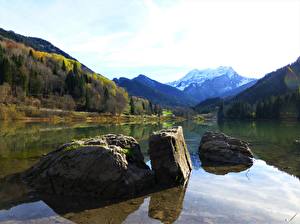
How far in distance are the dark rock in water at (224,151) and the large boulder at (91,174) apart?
1306 cm

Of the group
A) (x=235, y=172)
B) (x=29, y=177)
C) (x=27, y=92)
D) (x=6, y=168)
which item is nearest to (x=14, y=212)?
(x=29, y=177)

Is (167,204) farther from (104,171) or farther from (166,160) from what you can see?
(166,160)

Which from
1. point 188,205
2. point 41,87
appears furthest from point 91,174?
point 41,87

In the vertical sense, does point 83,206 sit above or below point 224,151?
below

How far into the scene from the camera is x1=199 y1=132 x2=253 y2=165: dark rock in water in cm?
3250

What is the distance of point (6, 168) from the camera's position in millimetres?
25750

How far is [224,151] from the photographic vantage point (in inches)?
1308

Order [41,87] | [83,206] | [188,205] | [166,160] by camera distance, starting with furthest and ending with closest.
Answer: [41,87] → [166,160] → [188,205] → [83,206]

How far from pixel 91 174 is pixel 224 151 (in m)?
17.4

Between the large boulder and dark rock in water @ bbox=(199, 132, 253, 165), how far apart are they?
1306cm

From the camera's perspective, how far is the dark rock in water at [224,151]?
32.5 m

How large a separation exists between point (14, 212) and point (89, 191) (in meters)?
4.56

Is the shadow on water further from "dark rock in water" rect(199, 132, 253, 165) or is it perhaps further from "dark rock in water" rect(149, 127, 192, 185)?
"dark rock in water" rect(199, 132, 253, 165)

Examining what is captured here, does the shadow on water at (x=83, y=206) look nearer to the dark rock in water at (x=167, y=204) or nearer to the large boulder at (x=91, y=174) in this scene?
the dark rock in water at (x=167, y=204)
